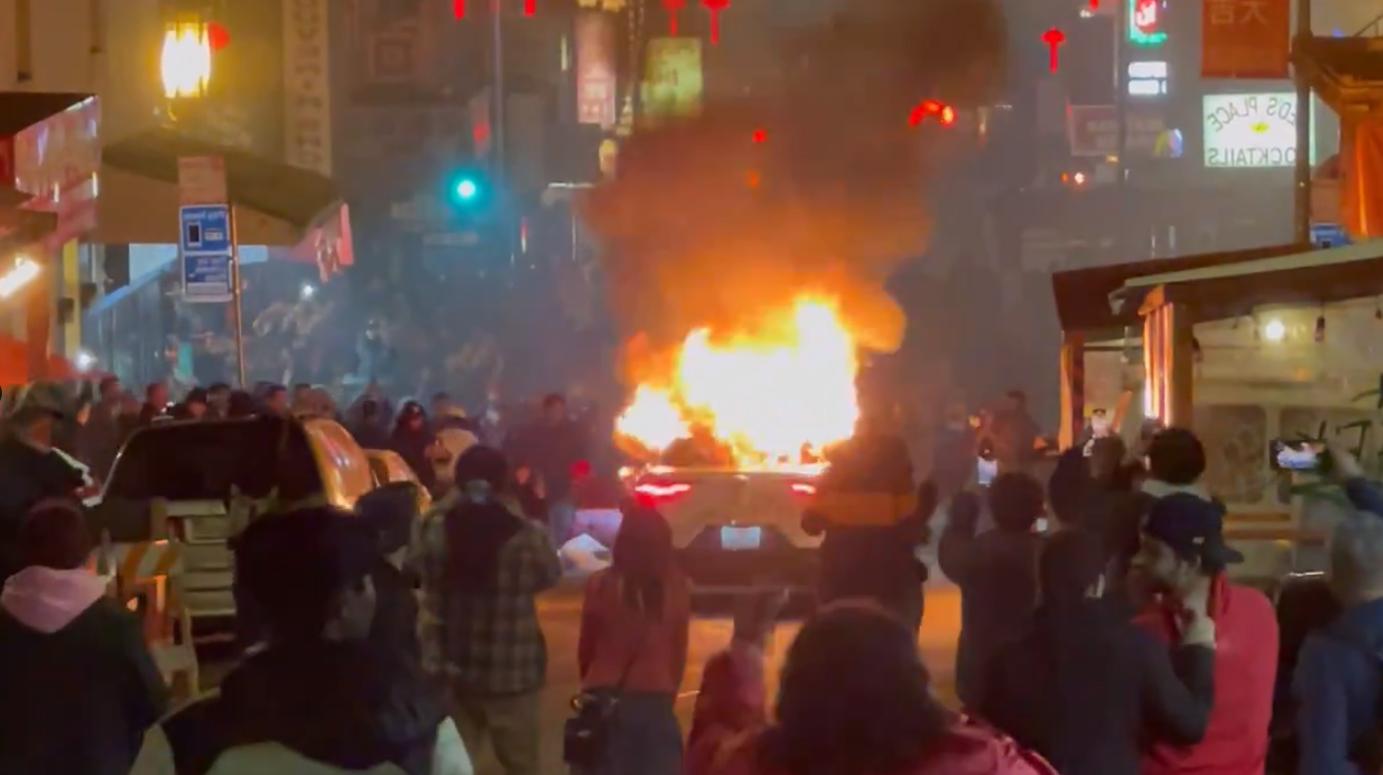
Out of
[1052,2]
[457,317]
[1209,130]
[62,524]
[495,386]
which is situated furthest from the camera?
[1052,2]

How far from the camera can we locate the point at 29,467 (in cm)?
939

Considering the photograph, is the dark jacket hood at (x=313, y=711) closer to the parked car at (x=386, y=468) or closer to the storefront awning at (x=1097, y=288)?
the parked car at (x=386, y=468)

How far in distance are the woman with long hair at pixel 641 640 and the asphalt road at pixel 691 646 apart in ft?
10.8

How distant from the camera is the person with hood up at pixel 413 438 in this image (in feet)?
61.1

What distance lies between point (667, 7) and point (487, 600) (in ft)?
65.0

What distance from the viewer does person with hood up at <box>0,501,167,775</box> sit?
573cm

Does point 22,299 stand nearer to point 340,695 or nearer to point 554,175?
point 340,695

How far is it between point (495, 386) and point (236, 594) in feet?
110

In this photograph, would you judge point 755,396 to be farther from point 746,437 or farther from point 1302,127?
point 1302,127

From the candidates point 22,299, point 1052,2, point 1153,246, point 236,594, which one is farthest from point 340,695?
point 1052,2

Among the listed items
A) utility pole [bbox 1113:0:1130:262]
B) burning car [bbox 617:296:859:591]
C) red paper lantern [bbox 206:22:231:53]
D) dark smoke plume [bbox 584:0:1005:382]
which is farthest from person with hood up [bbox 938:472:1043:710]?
utility pole [bbox 1113:0:1130:262]

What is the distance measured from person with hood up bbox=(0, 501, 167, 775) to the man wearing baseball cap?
289 centimetres

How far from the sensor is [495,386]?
37.6 meters

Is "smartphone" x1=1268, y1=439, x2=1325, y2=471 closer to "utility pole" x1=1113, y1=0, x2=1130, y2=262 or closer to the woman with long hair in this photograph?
the woman with long hair
